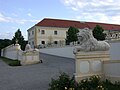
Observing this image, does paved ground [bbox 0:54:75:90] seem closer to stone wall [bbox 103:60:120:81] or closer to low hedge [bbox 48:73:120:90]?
low hedge [bbox 48:73:120:90]

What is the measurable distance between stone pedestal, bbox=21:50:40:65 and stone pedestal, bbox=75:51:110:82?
566 inches

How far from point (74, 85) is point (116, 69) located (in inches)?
79.2

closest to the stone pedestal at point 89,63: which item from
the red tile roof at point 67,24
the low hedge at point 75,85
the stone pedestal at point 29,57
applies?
the low hedge at point 75,85

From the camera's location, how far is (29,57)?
2405 centimetres

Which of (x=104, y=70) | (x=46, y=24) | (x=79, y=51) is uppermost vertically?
(x=46, y=24)

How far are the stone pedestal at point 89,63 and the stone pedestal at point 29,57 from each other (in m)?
14.4

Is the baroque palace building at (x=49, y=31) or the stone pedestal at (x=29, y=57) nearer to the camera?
the stone pedestal at (x=29, y=57)

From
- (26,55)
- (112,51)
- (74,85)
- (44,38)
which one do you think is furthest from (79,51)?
(44,38)

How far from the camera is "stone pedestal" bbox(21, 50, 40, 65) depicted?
23750 mm

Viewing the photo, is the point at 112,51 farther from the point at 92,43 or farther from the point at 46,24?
the point at 46,24

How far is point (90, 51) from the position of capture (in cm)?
1012

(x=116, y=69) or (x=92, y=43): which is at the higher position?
(x=92, y=43)

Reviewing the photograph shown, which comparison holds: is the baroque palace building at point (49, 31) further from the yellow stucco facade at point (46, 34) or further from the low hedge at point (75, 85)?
the low hedge at point (75, 85)

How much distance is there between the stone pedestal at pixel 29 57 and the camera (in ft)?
77.9
